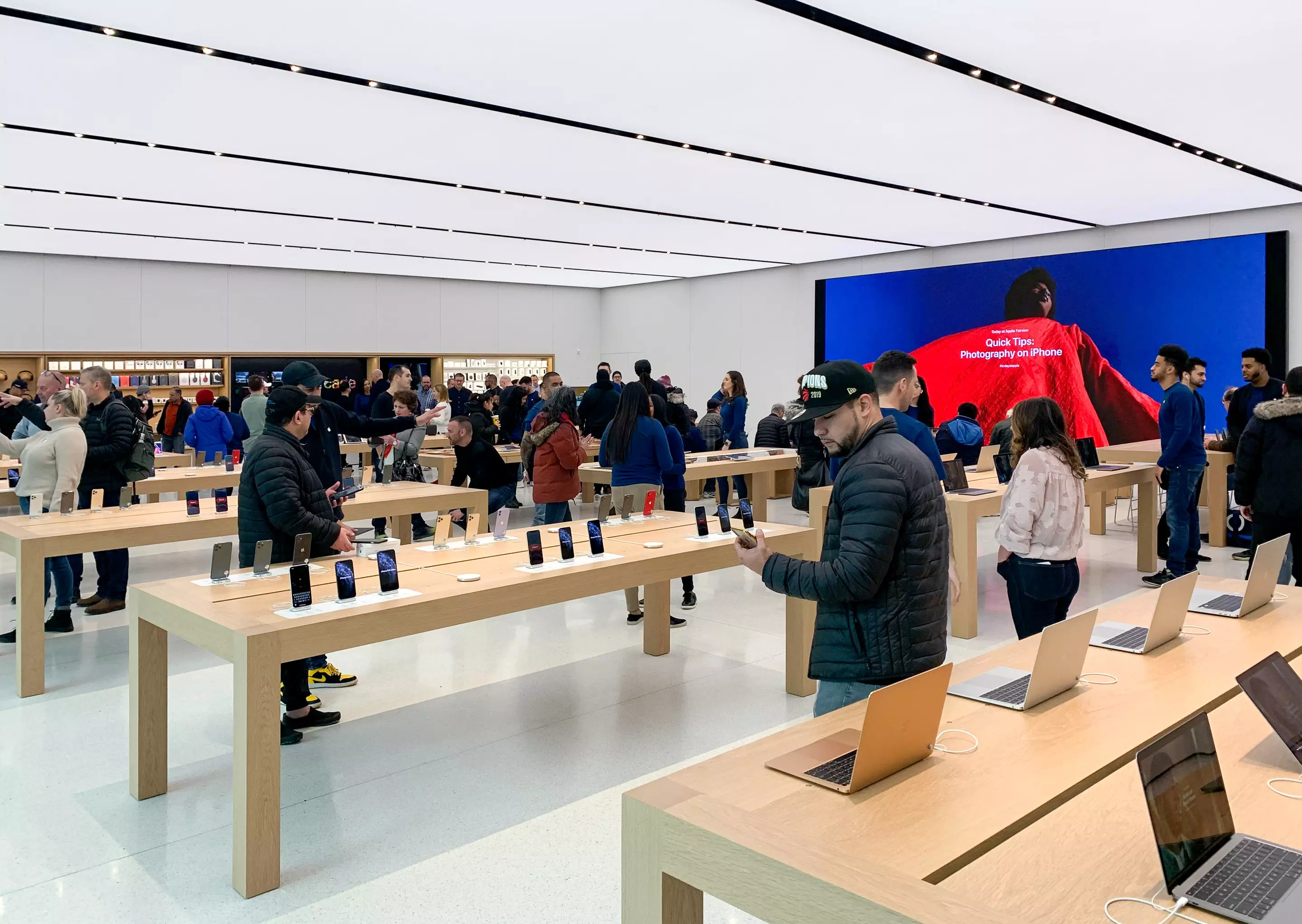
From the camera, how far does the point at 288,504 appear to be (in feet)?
12.1

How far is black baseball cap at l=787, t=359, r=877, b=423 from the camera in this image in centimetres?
214

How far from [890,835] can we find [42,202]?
10.6m

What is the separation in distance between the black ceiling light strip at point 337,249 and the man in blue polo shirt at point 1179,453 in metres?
9.98

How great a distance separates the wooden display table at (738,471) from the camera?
827 cm

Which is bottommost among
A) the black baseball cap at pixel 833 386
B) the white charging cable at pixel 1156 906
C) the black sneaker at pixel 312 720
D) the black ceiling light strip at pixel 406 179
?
the black sneaker at pixel 312 720

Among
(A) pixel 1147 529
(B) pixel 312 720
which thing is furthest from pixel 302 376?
(A) pixel 1147 529

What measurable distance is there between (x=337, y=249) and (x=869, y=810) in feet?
42.1

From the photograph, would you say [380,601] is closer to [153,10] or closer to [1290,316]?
[153,10]

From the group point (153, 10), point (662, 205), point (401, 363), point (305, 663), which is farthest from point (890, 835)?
point (401, 363)

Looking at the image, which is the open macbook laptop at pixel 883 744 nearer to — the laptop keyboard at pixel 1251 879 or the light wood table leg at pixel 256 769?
the laptop keyboard at pixel 1251 879

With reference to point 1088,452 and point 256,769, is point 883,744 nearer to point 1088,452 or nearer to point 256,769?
point 256,769

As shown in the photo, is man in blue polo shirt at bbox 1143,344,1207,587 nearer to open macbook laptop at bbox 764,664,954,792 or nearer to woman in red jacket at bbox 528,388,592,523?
woman in red jacket at bbox 528,388,592,523

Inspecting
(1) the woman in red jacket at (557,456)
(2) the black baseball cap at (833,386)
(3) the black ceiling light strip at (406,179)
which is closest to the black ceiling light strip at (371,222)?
(3) the black ceiling light strip at (406,179)

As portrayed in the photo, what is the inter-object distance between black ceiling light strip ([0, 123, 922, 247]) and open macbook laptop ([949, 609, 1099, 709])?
699 cm
